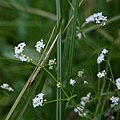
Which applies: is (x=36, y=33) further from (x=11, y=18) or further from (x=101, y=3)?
(x=101, y=3)

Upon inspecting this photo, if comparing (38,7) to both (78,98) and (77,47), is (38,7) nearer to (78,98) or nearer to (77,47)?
(77,47)

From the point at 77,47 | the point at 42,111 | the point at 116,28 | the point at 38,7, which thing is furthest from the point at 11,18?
the point at 42,111

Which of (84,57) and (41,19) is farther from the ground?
(41,19)

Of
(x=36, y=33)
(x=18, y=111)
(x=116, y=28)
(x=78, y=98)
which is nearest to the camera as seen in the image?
(x=18, y=111)

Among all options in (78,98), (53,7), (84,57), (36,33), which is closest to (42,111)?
(78,98)

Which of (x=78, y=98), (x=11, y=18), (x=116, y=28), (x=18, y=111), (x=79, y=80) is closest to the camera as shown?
(x=18, y=111)

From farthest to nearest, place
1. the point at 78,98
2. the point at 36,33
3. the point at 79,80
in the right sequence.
A: the point at 36,33, the point at 79,80, the point at 78,98

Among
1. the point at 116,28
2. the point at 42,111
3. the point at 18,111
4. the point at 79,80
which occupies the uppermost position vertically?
the point at 116,28

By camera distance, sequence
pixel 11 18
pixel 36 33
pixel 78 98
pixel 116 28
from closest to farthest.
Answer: pixel 78 98 → pixel 116 28 → pixel 36 33 → pixel 11 18

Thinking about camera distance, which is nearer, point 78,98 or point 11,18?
point 78,98
